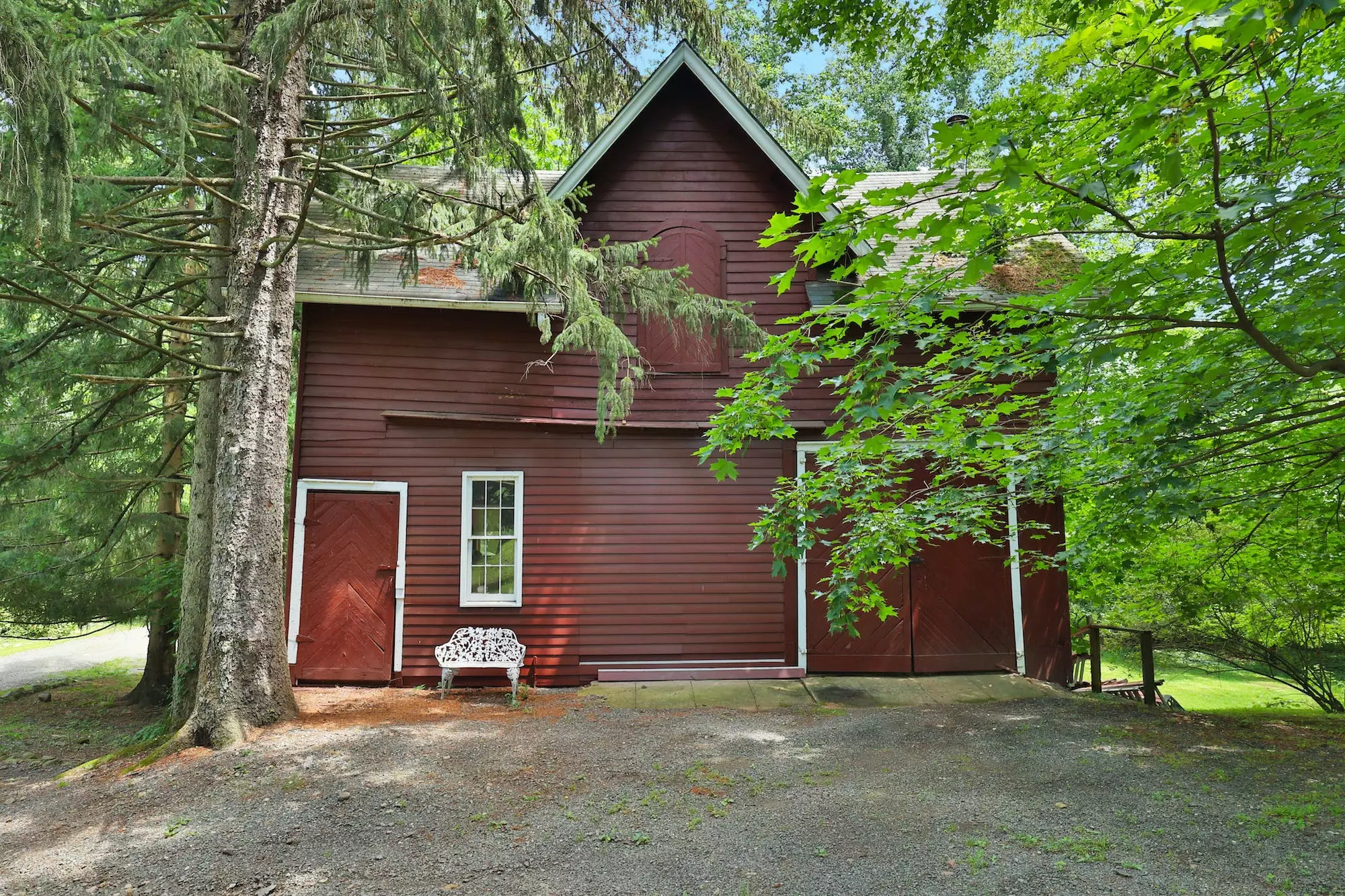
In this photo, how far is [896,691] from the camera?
9.06 metres

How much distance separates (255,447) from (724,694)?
5348mm

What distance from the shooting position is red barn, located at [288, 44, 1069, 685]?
9406 mm

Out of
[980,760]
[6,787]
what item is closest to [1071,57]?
[980,760]

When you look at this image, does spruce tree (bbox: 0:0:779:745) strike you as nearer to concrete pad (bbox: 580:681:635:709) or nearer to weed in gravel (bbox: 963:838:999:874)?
concrete pad (bbox: 580:681:635:709)

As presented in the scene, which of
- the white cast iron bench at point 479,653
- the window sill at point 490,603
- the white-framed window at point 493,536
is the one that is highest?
the white-framed window at point 493,536

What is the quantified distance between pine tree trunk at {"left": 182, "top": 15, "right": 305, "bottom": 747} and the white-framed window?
2.71 meters

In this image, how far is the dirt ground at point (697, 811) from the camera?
4.26m

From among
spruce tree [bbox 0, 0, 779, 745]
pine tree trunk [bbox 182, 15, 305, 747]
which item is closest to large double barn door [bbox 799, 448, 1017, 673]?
spruce tree [bbox 0, 0, 779, 745]

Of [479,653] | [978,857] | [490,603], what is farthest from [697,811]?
[490,603]

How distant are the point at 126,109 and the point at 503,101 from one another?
3134 mm

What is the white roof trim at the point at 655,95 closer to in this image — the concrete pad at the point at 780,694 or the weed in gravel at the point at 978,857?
the concrete pad at the point at 780,694

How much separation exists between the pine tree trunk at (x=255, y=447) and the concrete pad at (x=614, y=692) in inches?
123

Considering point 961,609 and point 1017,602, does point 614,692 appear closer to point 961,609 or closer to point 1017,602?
point 961,609

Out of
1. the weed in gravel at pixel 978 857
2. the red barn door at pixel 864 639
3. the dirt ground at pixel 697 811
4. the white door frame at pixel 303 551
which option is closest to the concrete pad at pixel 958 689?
the red barn door at pixel 864 639
